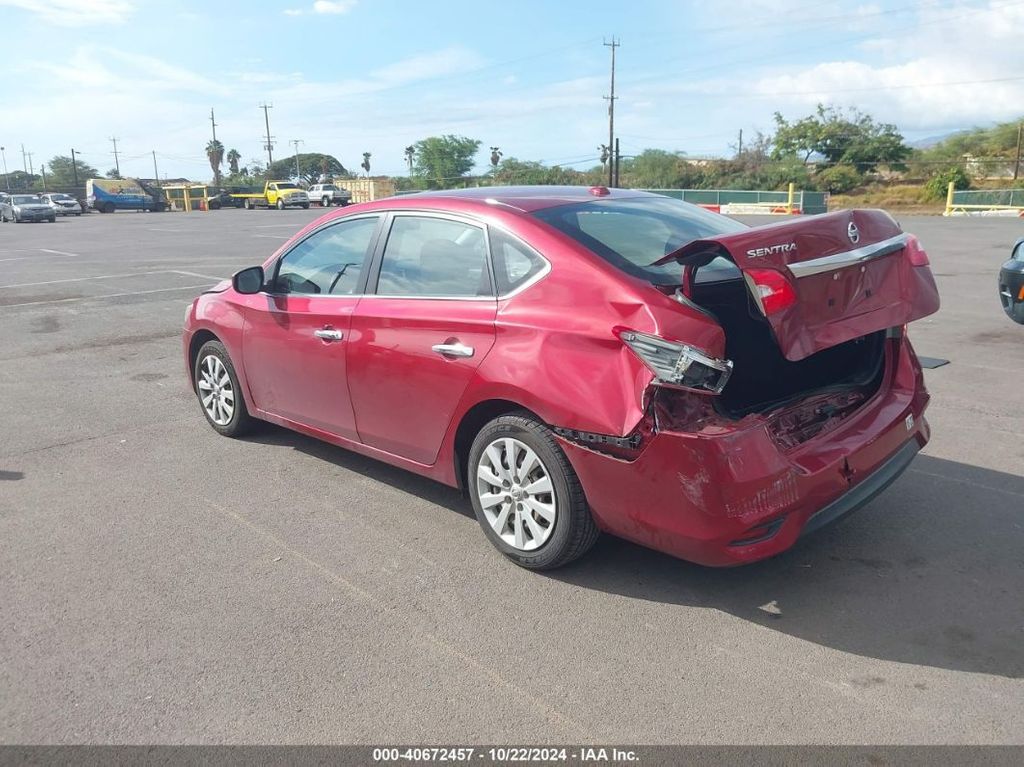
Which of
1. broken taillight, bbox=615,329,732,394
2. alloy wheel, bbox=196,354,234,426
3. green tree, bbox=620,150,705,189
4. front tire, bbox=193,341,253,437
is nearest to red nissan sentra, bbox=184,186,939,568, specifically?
broken taillight, bbox=615,329,732,394

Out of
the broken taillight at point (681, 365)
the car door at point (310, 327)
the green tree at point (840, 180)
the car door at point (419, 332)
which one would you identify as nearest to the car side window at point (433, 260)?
the car door at point (419, 332)

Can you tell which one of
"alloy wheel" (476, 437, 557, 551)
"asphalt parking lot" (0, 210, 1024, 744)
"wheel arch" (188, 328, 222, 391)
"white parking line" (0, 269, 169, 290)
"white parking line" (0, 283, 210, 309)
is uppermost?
"wheel arch" (188, 328, 222, 391)

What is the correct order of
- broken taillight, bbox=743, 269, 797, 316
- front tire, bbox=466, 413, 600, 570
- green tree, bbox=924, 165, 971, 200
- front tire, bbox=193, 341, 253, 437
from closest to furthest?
broken taillight, bbox=743, 269, 797, 316, front tire, bbox=466, 413, 600, 570, front tire, bbox=193, 341, 253, 437, green tree, bbox=924, 165, 971, 200

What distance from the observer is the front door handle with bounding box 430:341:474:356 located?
390cm

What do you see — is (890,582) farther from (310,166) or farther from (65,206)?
(310,166)

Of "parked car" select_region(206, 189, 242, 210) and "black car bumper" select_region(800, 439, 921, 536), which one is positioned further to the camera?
"parked car" select_region(206, 189, 242, 210)

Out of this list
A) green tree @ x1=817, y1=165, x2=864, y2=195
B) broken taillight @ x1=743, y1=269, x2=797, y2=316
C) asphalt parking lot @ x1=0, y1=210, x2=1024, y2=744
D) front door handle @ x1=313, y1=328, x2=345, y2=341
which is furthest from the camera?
green tree @ x1=817, y1=165, x2=864, y2=195

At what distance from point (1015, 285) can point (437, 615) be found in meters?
6.20

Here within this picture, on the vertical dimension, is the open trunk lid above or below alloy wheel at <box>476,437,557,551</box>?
above

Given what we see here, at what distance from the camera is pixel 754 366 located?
365 centimetres

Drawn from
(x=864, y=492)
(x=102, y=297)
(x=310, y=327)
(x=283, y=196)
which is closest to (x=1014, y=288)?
(x=864, y=492)

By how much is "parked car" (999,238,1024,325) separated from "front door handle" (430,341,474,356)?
5644mm

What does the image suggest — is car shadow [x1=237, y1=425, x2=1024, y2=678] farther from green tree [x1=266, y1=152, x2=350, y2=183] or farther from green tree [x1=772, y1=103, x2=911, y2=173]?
green tree [x1=266, y1=152, x2=350, y2=183]

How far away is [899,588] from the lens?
3.67 metres
